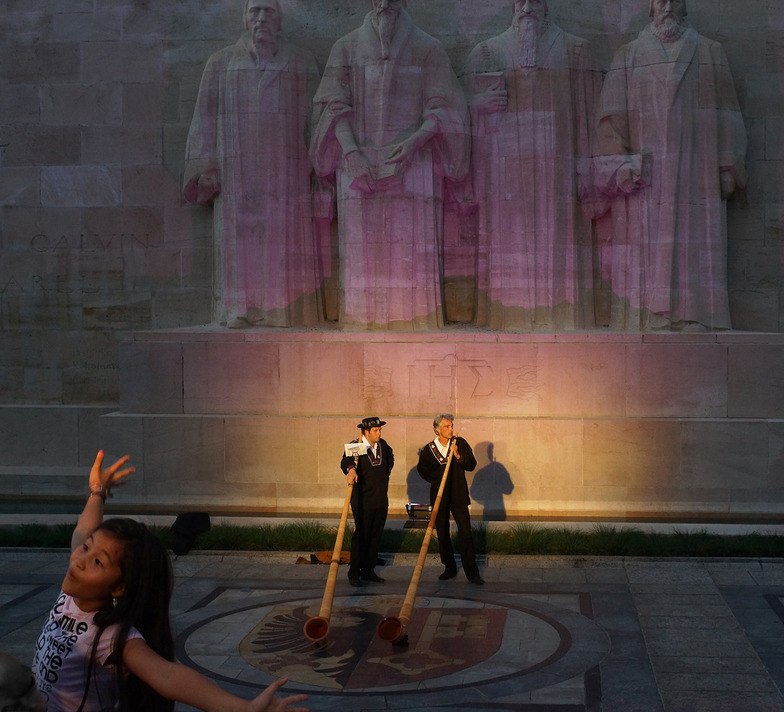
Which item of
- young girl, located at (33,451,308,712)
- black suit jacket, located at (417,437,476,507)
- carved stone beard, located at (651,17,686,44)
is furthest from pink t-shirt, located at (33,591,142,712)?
carved stone beard, located at (651,17,686,44)

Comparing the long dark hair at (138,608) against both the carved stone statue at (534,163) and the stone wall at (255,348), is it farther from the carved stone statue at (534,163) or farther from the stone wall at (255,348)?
the carved stone statue at (534,163)

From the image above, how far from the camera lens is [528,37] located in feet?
50.9

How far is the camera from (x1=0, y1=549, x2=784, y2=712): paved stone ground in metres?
7.92

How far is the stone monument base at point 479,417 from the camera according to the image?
14523 mm

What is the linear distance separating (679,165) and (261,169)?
5.25 metres

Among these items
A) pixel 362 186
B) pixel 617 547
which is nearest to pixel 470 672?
pixel 617 547

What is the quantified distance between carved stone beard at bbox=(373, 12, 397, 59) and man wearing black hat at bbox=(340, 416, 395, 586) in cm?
592

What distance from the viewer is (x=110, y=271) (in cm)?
1691

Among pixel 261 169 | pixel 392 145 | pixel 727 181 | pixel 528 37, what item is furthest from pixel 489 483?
pixel 528 37

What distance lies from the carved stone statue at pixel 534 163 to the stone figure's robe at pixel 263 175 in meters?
2.31

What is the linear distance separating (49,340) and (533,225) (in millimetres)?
6817

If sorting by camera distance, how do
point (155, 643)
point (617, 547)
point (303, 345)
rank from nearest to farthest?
point (155, 643), point (617, 547), point (303, 345)

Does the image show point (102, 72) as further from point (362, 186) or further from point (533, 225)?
point (533, 225)

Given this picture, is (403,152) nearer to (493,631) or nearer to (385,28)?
(385,28)
